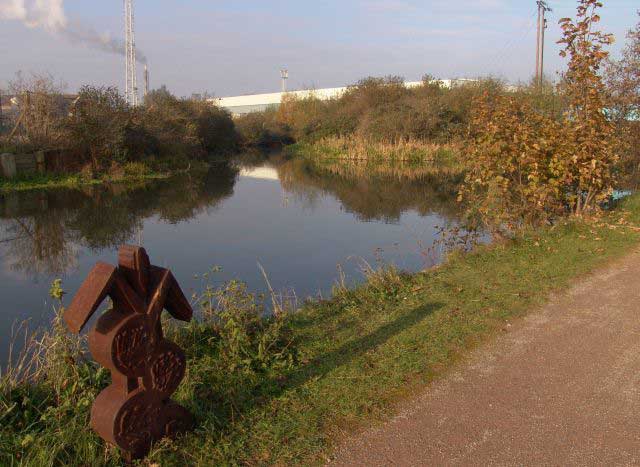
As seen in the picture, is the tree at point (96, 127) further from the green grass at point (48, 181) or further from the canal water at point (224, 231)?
the canal water at point (224, 231)

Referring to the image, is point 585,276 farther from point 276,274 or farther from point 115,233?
point 115,233

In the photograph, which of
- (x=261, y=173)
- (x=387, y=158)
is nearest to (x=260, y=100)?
(x=387, y=158)

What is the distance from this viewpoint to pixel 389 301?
23.7ft

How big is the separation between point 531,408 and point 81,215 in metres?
16.0

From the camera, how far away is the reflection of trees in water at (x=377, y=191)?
18.5 meters

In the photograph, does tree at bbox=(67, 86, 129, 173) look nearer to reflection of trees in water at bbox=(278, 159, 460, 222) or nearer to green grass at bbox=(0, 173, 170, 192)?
green grass at bbox=(0, 173, 170, 192)

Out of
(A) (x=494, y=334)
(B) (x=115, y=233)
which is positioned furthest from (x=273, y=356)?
(B) (x=115, y=233)

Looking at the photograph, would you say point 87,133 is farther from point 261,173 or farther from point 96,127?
point 261,173

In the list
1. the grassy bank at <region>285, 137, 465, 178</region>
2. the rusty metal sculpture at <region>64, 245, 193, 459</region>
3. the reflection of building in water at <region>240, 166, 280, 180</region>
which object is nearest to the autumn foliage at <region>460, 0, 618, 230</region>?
the rusty metal sculpture at <region>64, 245, 193, 459</region>

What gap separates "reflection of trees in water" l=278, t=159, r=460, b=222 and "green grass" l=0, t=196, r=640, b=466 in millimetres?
9400

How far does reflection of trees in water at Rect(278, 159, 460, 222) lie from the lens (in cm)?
1852

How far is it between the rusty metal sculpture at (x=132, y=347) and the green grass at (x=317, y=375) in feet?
0.73

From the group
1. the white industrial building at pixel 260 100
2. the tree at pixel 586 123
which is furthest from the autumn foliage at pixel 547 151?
the white industrial building at pixel 260 100

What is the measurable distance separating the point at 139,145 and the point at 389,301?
25.5 metres
